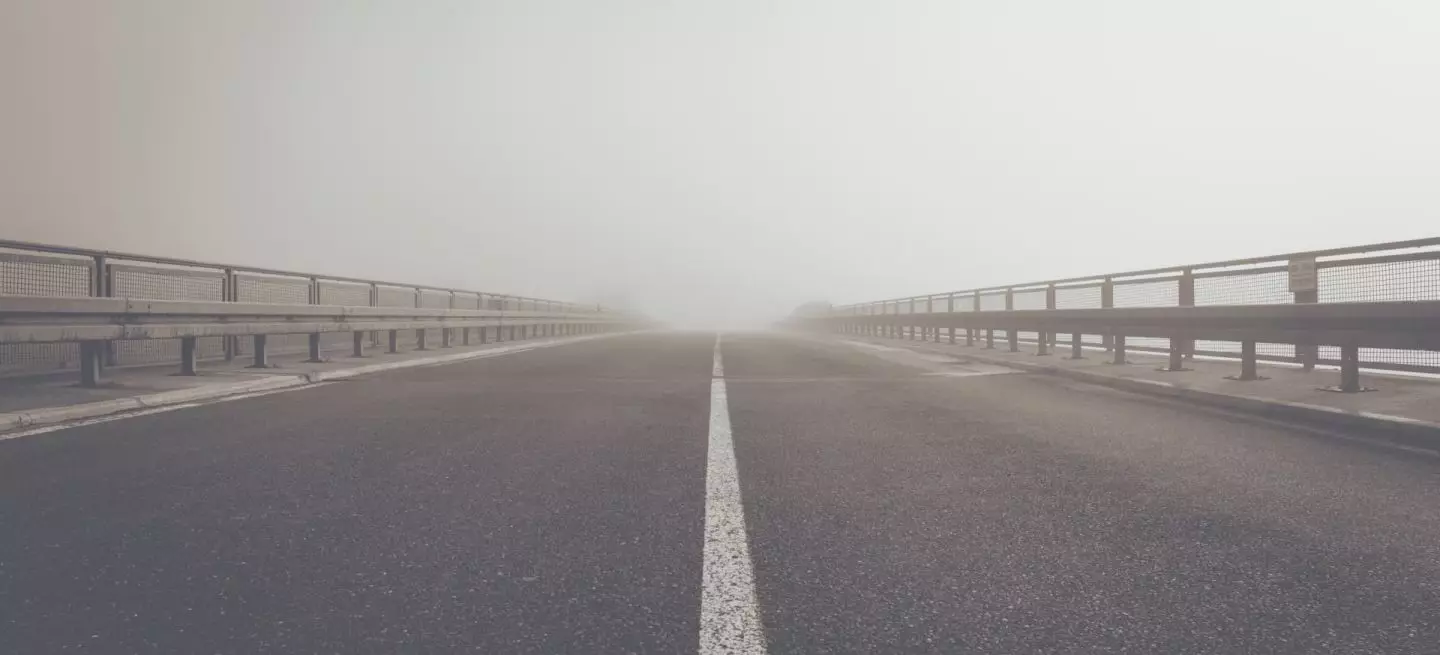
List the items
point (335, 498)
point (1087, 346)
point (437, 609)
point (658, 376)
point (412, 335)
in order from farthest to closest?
point (412, 335) → point (1087, 346) → point (658, 376) → point (335, 498) → point (437, 609)

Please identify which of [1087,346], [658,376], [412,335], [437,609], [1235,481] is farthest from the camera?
[412,335]

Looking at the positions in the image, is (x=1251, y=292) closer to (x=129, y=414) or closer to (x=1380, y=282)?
(x=1380, y=282)

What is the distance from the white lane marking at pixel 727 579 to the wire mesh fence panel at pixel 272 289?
868 cm

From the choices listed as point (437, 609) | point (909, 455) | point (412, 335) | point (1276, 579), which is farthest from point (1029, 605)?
point (412, 335)

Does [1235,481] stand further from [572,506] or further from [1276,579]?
[572,506]

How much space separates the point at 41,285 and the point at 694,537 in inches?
320

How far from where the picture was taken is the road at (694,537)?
2215 mm

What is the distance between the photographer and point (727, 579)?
2.56 metres

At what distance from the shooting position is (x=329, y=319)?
10773 millimetres

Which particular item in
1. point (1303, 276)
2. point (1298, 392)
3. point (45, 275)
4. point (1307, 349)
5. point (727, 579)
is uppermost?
point (45, 275)

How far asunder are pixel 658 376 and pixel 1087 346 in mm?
8519

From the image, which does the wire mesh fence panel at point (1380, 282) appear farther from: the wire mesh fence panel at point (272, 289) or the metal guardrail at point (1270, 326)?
the wire mesh fence panel at point (272, 289)

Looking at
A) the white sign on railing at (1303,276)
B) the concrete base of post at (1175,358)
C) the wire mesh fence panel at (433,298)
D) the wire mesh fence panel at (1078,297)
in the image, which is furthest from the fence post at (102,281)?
the wire mesh fence panel at (1078,297)

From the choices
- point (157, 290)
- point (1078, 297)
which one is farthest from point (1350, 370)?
point (157, 290)
